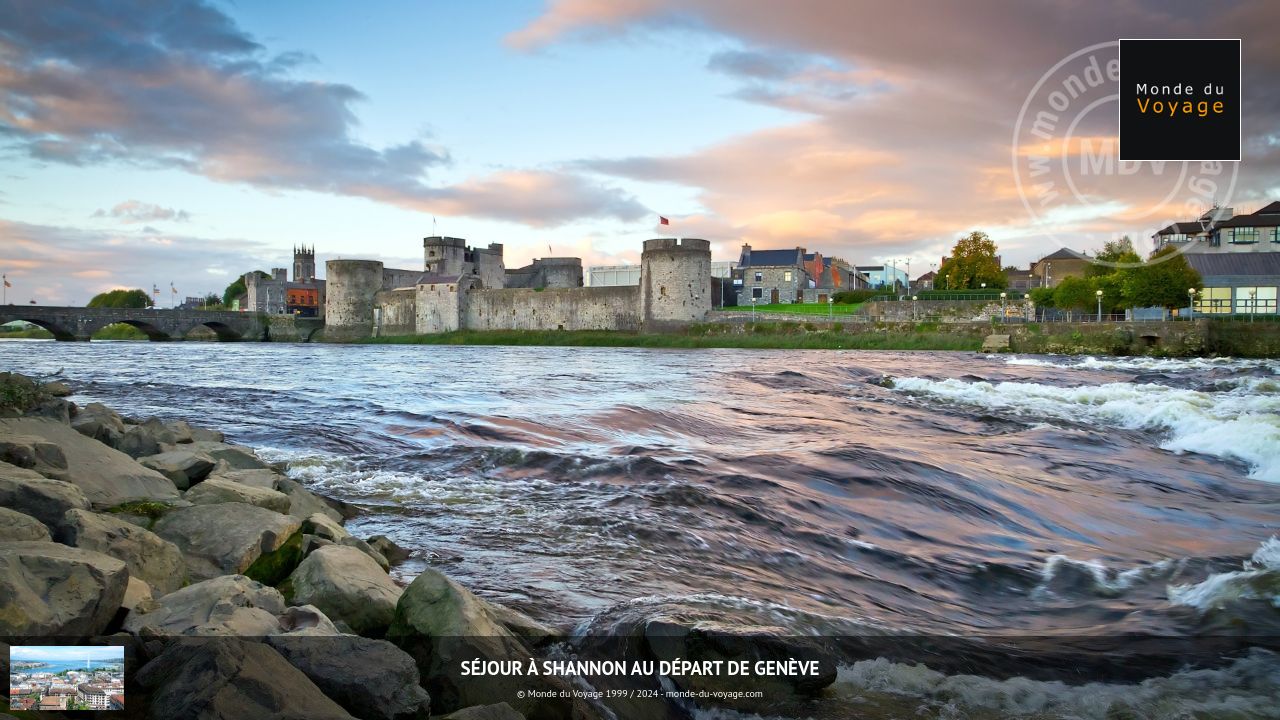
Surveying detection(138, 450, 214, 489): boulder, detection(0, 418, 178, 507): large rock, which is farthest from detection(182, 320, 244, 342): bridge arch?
detection(0, 418, 178, 507): large rock

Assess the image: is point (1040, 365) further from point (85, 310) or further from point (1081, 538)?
point (85, 310)

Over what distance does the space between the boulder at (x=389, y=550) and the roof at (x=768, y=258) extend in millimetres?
52535

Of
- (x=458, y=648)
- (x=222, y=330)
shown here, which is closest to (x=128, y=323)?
(x=222, y=330)

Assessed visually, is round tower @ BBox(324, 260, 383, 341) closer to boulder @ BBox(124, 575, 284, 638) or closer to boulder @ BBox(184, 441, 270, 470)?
boulder @ BBox(184, 441, 270, 470)

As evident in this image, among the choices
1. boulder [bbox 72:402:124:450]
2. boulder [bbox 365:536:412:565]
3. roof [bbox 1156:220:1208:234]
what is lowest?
boulder [bbox 365:536:412:565]

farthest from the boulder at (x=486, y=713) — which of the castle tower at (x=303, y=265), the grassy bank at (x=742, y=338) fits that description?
the castle tower at (x=303, y=265)

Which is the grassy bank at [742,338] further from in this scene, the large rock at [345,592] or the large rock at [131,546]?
the large rock at [131,546]

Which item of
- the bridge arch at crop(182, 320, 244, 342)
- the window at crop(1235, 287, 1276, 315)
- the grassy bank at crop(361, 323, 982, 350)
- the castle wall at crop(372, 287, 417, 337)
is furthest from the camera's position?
the bridge arch at crop(182, 320, 244, 342)

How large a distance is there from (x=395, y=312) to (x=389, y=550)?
50082 mm

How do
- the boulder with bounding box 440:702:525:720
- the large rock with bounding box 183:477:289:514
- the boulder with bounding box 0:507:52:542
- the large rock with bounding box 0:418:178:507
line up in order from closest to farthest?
the boulder with bounding box 440:702:525:720
the boulder with bounding box 0:507:52:542
the large rock with bounding box 0:418:178:507
the large rock with bounding box 183:477:289:514

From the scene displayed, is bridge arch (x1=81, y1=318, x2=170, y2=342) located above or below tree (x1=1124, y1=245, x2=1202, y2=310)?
below

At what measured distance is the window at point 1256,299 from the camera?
116 feet

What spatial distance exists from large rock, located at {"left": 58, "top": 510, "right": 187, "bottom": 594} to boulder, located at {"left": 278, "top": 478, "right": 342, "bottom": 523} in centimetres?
133

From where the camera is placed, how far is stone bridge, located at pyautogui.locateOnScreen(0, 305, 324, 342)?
149 feet
